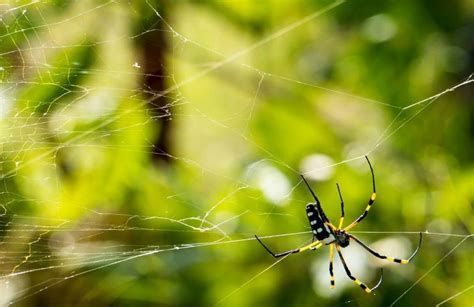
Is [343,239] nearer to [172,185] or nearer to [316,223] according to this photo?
[316,223]

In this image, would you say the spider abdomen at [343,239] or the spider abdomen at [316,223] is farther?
the spider abdomen at [343,239]

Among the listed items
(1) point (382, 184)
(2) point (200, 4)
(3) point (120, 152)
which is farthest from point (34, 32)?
(1) point (382, 184)

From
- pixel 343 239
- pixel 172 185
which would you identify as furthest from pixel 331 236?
pixel 172 185

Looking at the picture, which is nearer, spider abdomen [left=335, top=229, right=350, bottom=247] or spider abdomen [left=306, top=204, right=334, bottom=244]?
spider abdomen [left=306, top=204, right=334, bottom=244]

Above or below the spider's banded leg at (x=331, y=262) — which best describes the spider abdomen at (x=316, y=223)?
above

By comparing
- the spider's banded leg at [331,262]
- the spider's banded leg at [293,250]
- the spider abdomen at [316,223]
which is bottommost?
the spider's banded leg at [331,262]

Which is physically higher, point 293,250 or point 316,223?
point 316,223

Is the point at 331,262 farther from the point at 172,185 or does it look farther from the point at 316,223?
the point at 172,185

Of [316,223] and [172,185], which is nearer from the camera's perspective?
[316,223]

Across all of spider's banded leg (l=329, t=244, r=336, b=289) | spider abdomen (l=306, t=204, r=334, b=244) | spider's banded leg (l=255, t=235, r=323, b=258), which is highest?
spider abdomen (l=306, t=204, r=334, b=244)
